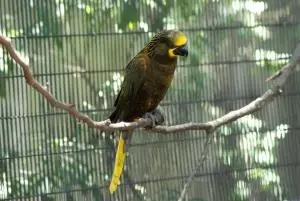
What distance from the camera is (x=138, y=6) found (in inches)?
104

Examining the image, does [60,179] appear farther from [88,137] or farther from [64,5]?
[64,5]

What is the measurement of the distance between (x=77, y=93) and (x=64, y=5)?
0.41m

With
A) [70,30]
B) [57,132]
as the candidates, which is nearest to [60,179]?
[57,132]

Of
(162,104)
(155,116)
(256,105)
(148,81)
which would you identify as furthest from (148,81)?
(162,104)

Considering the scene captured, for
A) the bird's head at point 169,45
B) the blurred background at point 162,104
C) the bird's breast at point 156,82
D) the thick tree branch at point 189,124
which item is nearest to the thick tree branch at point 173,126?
the thick tree branch at point 189,124

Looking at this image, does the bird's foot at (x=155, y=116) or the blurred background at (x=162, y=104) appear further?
the blurred background at (x=162, y=104)

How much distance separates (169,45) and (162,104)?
0.58 metres

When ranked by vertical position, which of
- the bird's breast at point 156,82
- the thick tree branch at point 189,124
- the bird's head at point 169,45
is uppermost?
the bird's head at point 169,45

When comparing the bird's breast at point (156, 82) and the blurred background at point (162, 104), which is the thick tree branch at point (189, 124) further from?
the blurred background at point (162, 104)

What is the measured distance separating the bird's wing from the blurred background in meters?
0.42

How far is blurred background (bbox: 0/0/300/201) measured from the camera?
8.13 feet

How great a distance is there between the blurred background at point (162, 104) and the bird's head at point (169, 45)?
48 centimetres

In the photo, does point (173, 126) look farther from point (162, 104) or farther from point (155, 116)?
point (162, 104)

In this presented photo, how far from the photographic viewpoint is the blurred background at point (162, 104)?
248cm
